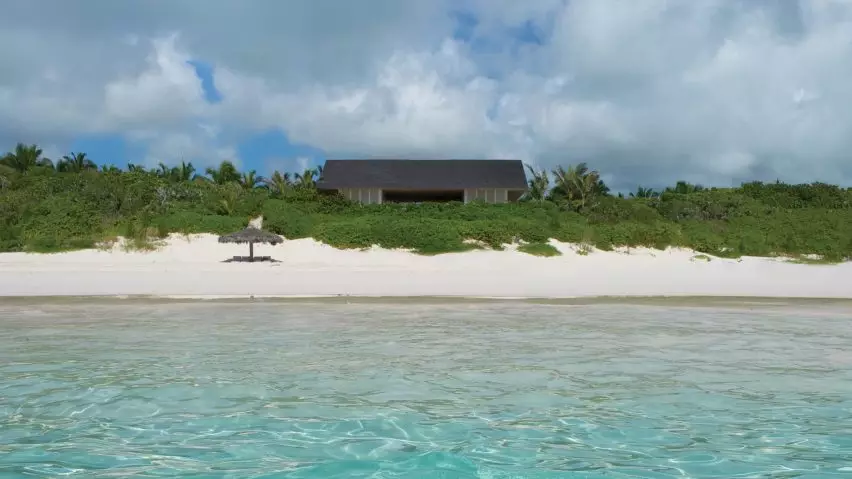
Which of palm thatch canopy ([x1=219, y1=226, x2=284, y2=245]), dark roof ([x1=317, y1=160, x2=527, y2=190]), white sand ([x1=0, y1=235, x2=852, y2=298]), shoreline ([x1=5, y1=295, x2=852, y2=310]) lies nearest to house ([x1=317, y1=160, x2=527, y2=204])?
dark roof ([x1=317, y1=160, x2=527, y2=190])

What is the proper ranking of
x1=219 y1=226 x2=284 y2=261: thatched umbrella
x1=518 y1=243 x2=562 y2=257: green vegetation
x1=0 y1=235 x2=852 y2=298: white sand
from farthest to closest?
x1=518 y1=243 x2=562 y2=257: green vegetation < x1=219 y1=226 x2=284 y2=261: thatched umbrella < x1=0 y1=235 x2=852 y2=298: white sand

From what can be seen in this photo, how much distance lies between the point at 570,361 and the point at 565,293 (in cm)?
845

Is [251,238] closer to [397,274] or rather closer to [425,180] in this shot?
[397,274]

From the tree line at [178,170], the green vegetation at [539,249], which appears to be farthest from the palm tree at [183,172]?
the green vegetation at [539,249]

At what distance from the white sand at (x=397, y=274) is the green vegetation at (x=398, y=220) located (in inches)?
30.2

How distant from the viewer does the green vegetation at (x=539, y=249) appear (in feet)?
80.7

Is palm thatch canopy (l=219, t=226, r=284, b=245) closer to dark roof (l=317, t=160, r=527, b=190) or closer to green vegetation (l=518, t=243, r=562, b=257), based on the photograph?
green vegetation (l=518, t=243, r=562, b=257)

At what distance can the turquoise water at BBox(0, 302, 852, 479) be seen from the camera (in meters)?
4.64

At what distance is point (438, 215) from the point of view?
30.0 metres

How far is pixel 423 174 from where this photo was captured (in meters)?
42.8

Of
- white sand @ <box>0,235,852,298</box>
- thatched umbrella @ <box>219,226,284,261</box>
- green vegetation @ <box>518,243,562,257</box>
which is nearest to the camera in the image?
white sand @ <box>0,235,852,298</box>

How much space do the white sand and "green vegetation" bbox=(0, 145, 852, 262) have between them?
30.2 inches

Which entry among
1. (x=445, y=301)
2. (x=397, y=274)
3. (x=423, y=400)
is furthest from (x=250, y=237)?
(x=423, y=400)

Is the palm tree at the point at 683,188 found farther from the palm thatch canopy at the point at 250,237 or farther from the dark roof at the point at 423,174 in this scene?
the palm thatch canopy at the point at 250,237
